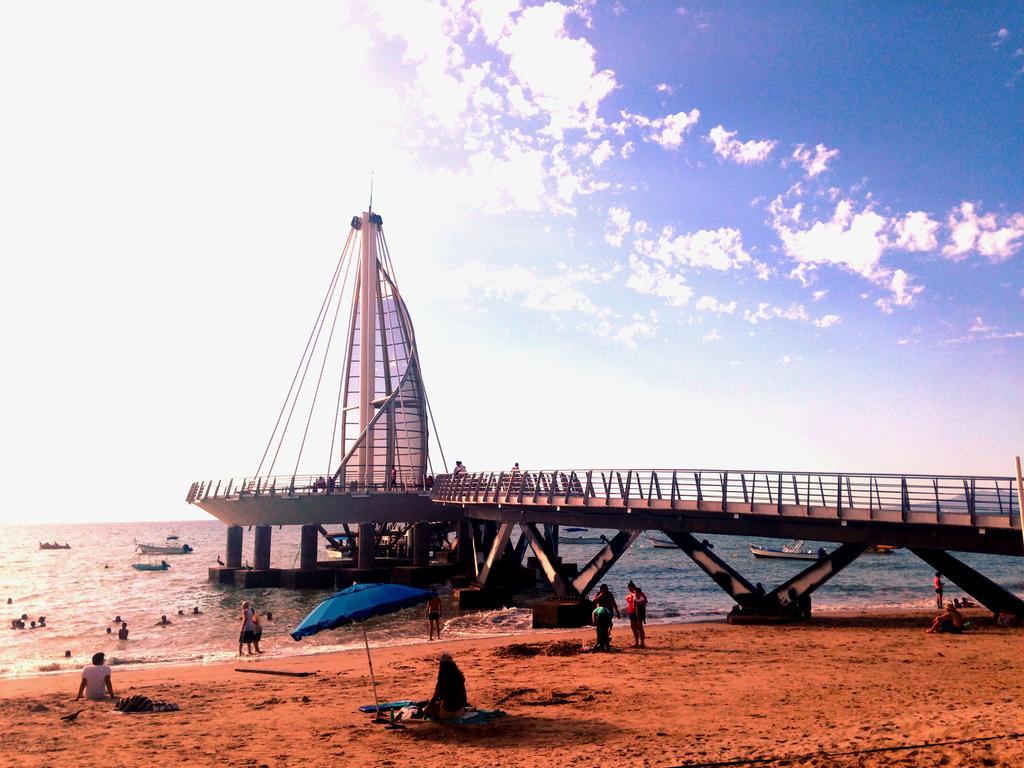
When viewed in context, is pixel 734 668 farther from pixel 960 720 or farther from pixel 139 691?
pixel 139 691

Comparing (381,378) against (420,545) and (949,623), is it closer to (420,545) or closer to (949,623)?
(420,545)

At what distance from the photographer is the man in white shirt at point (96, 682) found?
1559 centimetres

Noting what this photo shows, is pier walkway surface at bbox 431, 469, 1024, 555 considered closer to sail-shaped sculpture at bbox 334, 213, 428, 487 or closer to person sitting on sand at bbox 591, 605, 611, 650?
person sitting on sand at bbox 591, 605, 611, 650

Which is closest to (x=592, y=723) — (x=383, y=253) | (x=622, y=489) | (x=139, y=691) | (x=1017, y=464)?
(x=1017, y=464)

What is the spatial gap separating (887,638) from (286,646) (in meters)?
18.2

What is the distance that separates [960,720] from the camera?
969 centimetres

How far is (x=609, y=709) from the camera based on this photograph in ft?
38.3

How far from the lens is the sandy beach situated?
9.17 m

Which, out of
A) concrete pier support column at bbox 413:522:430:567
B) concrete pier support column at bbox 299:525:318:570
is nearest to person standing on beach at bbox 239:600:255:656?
concrete pier support column at bbox 413:522:430:567

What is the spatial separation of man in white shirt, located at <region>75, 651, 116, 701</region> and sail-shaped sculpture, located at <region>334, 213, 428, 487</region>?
40268 millimetres

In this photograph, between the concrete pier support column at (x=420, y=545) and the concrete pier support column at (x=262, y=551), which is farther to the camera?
the concrete pier support column at (x=262, y=551)

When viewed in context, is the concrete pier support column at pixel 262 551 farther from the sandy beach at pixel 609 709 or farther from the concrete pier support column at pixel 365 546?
the sandy beach at pixel 609 709

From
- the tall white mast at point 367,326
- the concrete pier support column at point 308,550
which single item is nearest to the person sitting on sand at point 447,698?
the concrete pier support column at point 308,550

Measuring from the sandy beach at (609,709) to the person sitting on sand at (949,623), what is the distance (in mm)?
564
